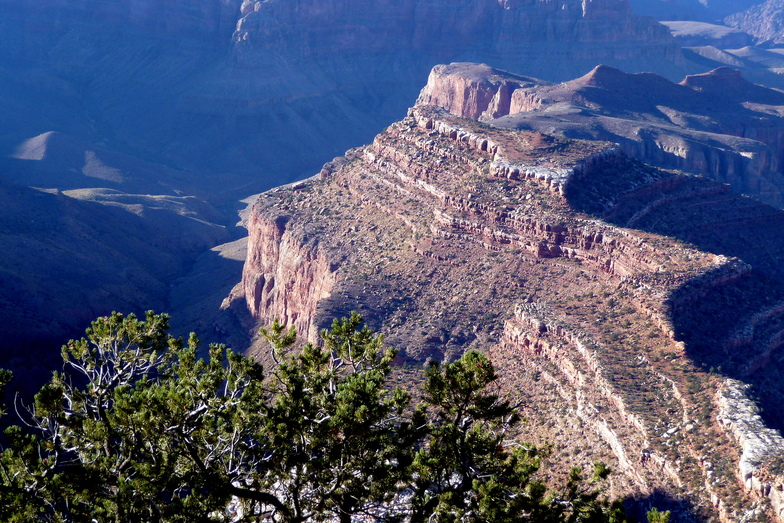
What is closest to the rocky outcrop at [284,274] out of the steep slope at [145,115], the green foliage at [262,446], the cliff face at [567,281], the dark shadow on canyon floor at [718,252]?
the cliff face at [567,281]

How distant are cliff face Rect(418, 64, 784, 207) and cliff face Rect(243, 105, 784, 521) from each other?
1597 inches

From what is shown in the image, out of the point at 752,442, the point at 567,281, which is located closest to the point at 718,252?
the point at 567,281

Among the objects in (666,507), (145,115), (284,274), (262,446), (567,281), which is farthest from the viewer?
(145,115)

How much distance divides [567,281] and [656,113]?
293 ft

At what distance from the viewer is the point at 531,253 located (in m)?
64.6

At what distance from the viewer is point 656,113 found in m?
A: 142

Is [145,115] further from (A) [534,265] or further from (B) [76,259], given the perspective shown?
(A) [534,265]

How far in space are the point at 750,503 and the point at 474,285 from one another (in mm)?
27559

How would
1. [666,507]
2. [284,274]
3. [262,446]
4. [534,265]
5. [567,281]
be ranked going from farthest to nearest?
1. [284,274]
2. [534,265]
3. [567,281]
4. [666,507]
5. [262,446]

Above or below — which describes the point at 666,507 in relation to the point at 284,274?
above

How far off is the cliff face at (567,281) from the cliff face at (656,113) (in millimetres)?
40571

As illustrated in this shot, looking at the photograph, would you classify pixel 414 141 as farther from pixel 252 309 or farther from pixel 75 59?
pixel 75 59

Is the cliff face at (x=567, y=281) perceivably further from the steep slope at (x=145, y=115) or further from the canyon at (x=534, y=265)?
the steep slope at (x=145, y=115)

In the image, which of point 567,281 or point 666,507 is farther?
point 567,281
